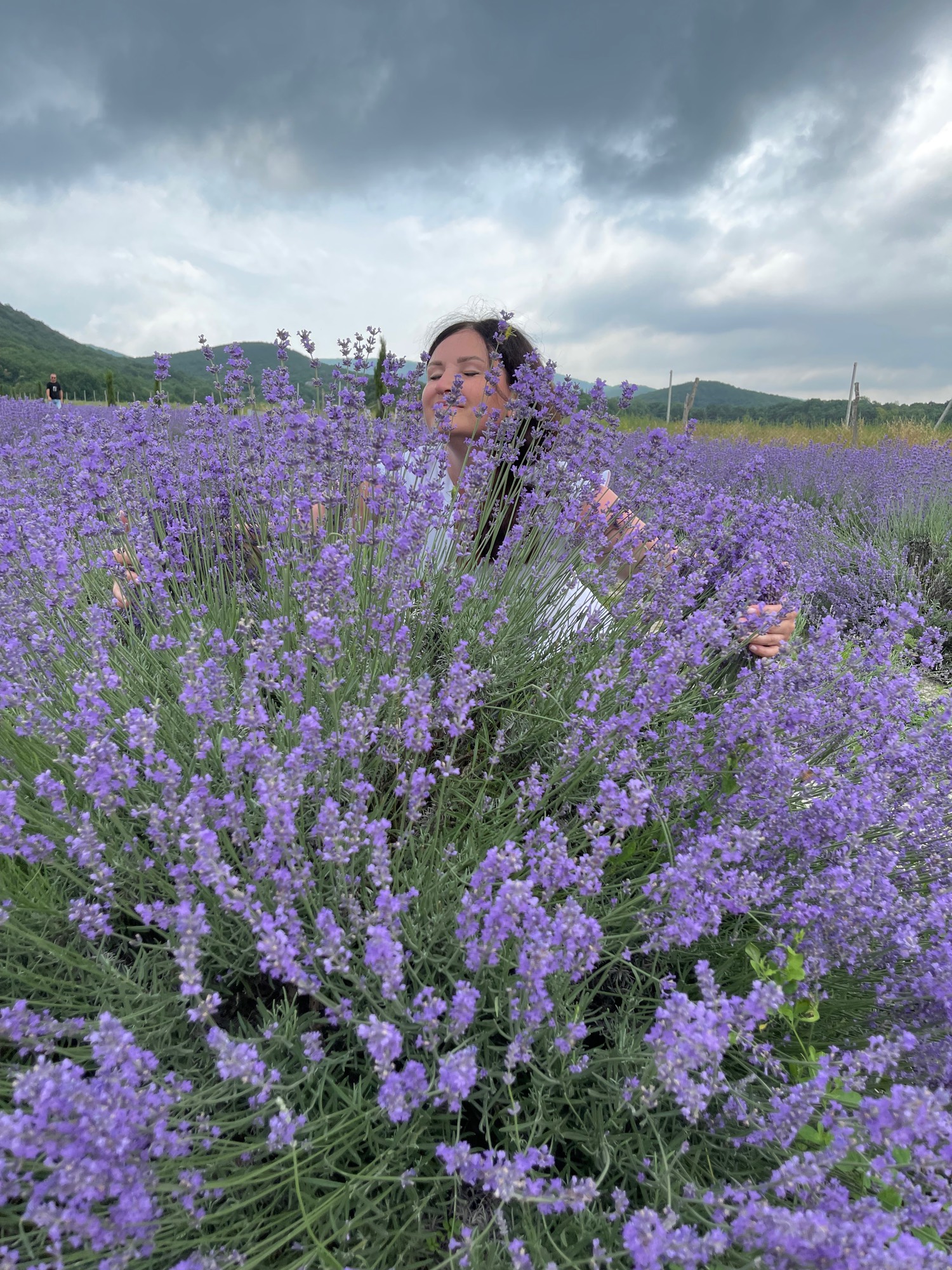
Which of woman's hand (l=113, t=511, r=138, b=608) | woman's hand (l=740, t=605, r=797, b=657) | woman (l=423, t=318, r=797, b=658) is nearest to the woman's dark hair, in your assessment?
woman (l=423, t=318, r=797, b=658)

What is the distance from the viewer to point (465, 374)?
11.8ft

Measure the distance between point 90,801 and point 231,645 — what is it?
1.67 ft

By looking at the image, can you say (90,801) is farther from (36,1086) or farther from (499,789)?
(499,789)

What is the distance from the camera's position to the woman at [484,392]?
2.91 meters

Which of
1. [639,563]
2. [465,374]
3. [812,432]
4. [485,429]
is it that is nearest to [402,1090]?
[639,563]

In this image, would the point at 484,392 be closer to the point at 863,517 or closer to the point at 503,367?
the point at 503,367

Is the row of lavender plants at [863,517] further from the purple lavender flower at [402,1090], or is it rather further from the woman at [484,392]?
the purple lavender flower at [402,1090]

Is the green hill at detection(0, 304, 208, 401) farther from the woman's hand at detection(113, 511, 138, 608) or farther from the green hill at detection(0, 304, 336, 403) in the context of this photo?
the woman's hand at detection(113, 511, 138, 608)

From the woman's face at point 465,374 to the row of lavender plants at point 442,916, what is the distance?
1.03 m

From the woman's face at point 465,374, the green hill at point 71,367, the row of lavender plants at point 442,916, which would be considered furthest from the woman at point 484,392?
the green hill at point 71,367

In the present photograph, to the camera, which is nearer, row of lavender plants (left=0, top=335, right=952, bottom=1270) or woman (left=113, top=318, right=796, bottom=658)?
row of lavender plants (left=0, top=335, right=952, bottom=1270)

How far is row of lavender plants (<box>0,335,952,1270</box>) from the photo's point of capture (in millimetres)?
967

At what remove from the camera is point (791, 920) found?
1.41 meters

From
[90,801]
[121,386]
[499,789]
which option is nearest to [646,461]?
[499,789]
